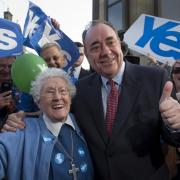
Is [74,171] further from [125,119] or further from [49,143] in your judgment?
[125,119]

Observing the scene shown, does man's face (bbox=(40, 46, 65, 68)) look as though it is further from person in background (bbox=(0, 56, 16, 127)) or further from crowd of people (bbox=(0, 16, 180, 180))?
crowd of people (bbox=(0, 16, 180, 180))

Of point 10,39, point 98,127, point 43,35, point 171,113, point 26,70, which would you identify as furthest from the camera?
point 43,35

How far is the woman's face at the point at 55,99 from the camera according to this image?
2.99m

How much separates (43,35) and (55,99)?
4.76ft

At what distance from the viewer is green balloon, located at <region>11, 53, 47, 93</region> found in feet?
10.7

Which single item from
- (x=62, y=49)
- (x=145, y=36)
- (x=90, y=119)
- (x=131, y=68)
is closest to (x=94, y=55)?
(x=131, y=68)

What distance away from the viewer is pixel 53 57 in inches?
151

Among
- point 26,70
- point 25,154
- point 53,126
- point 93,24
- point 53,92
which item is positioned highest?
point 93,24

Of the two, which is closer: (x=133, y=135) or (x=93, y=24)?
(x=133, y=135)

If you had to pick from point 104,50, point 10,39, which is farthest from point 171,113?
point 10,39

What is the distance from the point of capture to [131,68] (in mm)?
3084

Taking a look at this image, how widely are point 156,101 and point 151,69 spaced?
0.93 feet

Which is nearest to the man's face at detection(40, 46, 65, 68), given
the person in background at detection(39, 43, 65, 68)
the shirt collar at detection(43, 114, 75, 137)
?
the person in background at detection(39, 43, 65, 68)

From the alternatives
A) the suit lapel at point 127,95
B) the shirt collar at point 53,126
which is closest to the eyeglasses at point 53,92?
the shirt collar at point 53,126
